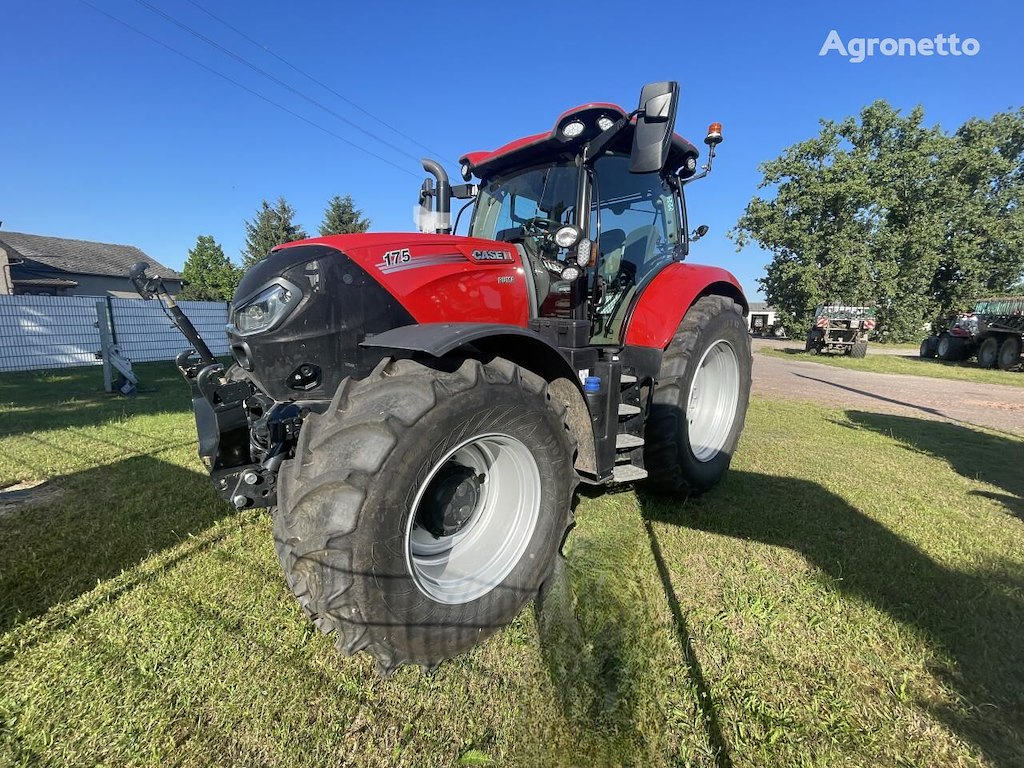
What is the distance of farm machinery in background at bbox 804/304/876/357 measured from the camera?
20000 mm

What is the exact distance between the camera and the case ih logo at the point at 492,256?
265 centimetres

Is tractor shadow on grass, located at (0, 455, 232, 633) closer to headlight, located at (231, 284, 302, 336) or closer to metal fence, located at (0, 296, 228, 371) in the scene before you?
headlight, located at (231, 284, 302, 336)

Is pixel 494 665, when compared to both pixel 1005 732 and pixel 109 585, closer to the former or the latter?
pixel 1005 732

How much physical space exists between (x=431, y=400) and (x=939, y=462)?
549 cm

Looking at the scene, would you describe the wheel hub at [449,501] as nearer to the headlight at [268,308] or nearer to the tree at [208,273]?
the headlight at [268,308]

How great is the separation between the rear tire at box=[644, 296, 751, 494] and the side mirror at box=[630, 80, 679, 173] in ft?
4.28

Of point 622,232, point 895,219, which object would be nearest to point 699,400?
point 622,232

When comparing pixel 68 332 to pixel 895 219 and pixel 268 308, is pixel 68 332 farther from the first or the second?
pixel 895 219

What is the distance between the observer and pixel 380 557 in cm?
170

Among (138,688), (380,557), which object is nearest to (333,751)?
(380,557)

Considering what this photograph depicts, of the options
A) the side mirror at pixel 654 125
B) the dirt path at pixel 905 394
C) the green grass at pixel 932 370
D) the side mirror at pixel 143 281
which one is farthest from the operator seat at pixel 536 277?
the green grass at pixel 932 370

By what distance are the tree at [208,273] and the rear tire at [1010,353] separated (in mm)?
42596


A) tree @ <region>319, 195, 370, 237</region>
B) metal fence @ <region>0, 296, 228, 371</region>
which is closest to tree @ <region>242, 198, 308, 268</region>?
tree @ <region>319, 195, 370, 237</region>

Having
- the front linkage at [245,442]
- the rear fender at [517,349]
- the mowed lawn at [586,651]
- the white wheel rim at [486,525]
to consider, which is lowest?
the mowed lawn at [586,651]
